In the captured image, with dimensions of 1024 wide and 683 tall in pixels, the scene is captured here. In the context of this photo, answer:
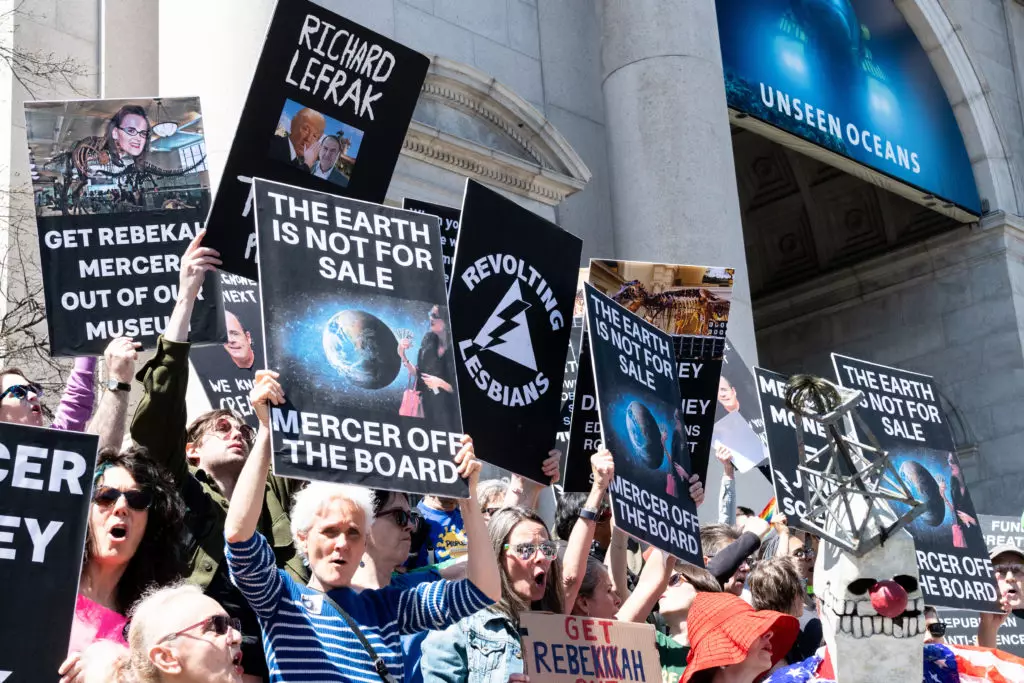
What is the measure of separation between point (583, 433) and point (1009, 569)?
114 inches

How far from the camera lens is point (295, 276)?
550 centimetres

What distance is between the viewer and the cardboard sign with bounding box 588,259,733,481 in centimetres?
829

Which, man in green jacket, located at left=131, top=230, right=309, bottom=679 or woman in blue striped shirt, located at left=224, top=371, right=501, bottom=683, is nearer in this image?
woman in blue striped shirt, located at left=224, top=371, right=501, bottom=683

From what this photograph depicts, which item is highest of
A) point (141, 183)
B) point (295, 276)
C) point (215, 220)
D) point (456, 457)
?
point (141, 183)

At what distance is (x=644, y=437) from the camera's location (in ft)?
23.7

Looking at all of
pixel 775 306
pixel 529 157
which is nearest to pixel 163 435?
pixel 529 157

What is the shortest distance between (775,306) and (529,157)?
37.6 feet

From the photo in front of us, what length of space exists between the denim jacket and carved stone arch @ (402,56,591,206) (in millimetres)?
6352

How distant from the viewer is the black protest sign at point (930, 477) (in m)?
8.03

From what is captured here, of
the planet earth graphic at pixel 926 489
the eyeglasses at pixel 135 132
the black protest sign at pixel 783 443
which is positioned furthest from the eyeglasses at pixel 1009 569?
the eyeglasses at pixel 135 132

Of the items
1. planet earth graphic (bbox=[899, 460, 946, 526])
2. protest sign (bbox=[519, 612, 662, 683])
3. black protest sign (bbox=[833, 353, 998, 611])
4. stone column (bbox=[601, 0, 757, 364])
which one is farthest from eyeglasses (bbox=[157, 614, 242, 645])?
stone column (bbox=[601, 0, 757, 364])

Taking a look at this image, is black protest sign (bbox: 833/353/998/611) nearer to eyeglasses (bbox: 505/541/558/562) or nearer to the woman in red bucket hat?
the woman in red bucket hat

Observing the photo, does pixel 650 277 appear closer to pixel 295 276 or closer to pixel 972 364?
pixel 295 276

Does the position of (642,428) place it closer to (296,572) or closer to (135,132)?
(296,572)
